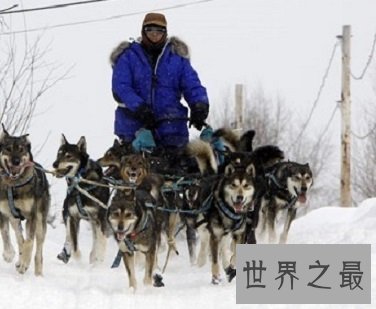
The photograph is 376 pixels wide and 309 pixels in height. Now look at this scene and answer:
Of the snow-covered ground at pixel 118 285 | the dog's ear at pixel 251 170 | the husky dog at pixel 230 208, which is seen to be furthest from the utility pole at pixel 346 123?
the husky dog at pixel 230 208

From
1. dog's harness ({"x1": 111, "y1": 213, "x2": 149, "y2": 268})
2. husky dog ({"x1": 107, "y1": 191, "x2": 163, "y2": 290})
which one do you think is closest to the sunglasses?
husky dog ({"x1": 107, "y1": 191, "x2": 163, "y2": 290})

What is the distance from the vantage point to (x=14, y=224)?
798 cm

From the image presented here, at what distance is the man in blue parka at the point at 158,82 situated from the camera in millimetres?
9016

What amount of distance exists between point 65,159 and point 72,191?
323 mm

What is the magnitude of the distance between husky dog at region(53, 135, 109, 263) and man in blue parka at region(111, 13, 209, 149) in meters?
0.55

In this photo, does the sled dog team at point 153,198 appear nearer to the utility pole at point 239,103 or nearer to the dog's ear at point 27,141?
the dog's ear at point 27,141

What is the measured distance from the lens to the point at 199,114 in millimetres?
8922

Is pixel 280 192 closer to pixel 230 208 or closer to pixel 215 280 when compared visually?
pixel 230 208

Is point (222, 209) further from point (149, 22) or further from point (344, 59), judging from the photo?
point (344, 59)

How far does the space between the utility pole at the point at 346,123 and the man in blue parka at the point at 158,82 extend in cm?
935

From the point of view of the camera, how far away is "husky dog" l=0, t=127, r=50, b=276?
760cm

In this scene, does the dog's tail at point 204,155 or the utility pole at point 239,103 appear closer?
the dog's tail at point 204,155

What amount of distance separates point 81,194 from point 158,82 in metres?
1.32

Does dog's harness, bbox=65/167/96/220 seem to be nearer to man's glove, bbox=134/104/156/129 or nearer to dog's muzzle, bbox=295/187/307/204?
man's glove, bbox=134/104/156/129
